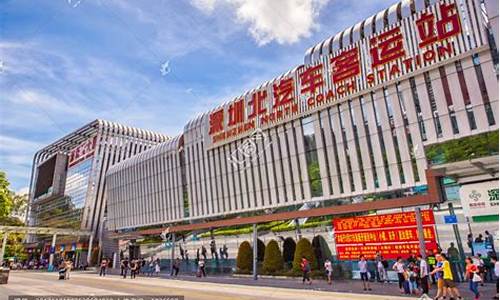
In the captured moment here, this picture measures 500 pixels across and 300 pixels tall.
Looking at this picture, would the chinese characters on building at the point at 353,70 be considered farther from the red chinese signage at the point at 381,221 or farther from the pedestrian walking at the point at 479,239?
the pedestrian walking at the point at 479,239

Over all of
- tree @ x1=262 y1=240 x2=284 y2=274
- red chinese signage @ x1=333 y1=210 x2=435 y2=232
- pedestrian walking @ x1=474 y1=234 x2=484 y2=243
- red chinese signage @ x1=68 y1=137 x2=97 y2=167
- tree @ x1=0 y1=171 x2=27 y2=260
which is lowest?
tree @ x1=262 y1=240 x2=284 y2=274

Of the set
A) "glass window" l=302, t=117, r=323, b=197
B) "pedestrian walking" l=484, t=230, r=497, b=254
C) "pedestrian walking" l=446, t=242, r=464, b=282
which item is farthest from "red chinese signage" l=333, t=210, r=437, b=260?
"glass window" l=302, t=117, r=323, b=197

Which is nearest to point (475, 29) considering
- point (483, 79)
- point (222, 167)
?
point (483, 79)

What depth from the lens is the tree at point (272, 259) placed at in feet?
89.9

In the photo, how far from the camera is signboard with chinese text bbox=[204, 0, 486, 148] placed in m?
21.4

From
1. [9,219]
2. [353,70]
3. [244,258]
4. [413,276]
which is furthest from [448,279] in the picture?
[9,219]

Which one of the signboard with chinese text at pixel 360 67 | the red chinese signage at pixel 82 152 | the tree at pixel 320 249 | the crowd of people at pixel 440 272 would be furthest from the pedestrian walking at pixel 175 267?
the red chinese signage at pixel 82 152

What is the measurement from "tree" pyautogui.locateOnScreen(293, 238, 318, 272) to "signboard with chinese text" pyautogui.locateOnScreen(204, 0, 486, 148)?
10.5 meters

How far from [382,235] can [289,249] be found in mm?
8622

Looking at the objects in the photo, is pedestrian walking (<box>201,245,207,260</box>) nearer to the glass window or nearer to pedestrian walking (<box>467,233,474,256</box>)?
the glass window

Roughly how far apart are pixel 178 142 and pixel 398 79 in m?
27.9

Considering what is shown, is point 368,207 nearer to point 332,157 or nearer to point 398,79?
point 332,157

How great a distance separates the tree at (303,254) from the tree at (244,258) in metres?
5.68

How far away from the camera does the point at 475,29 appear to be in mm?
20266
